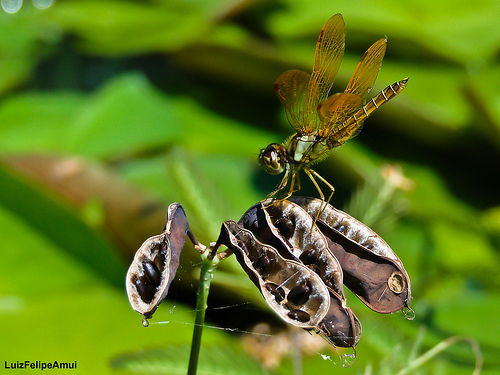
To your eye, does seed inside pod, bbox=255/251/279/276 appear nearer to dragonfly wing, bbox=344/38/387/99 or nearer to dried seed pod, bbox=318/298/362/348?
dried seed pod, bbox=318/298/362/348

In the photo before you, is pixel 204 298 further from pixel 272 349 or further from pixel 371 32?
pixel 371 32

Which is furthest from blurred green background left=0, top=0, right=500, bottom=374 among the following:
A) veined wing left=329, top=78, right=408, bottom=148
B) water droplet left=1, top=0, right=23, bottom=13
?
veined wing left=329, top=78, right=408, bottom=148

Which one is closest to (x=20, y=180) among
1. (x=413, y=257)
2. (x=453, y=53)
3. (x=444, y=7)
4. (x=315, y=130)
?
(x=315, y=130)

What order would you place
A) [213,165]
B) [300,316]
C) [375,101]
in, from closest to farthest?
[300,316] → [375,101] → [213,165]

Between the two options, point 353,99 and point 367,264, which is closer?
point 367,264

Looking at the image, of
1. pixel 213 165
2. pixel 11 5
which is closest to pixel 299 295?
pixel 213 165

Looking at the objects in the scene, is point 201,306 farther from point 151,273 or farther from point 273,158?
point 273,158
